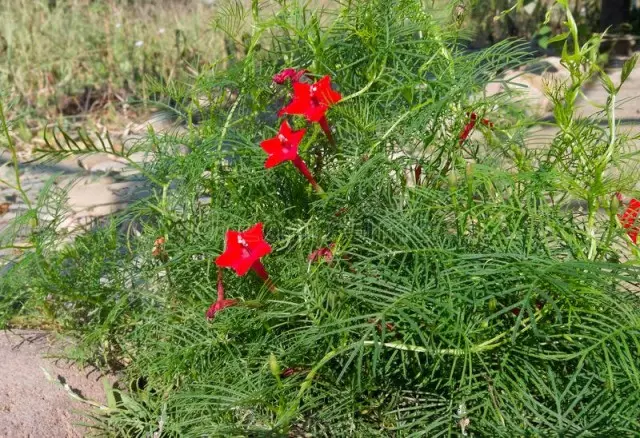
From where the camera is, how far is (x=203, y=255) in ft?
6.20

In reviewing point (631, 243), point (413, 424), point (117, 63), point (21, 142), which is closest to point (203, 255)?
point (413, 424)

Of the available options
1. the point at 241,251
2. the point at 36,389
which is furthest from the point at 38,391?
the point at 241,251

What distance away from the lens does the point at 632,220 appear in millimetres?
1717

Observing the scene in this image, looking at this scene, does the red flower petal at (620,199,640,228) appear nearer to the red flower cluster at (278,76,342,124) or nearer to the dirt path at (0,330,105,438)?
the red flower cluster at (278,76,342,124)

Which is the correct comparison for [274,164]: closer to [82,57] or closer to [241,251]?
[241,251]

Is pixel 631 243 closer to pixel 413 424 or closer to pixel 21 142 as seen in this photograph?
pixel 413 424

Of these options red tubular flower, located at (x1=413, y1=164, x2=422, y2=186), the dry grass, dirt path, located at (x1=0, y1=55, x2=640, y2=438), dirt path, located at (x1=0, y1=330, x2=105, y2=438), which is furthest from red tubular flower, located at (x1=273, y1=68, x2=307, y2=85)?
the dry grass

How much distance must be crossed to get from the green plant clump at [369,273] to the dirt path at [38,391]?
6 centimetres

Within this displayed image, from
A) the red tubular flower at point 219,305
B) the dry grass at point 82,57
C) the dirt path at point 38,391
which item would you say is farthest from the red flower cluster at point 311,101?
the dry grass at point 82,57

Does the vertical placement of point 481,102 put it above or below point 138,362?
above

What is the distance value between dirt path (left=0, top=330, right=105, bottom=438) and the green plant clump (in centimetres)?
6

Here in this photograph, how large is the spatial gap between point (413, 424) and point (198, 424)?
1.53 feet

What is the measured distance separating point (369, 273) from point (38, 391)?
911 mm

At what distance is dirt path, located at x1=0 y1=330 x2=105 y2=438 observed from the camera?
6.16 feet
